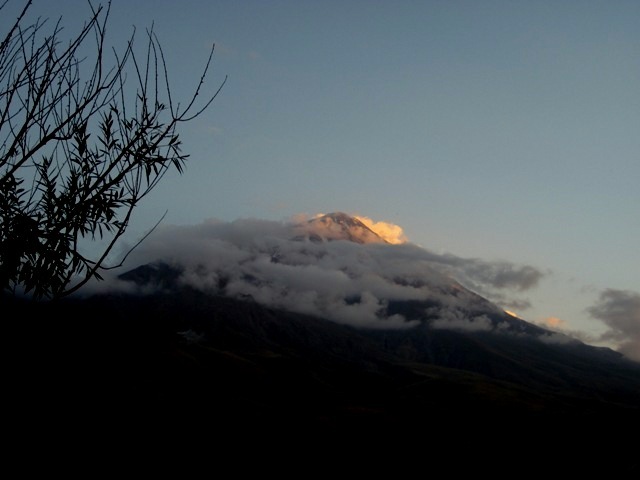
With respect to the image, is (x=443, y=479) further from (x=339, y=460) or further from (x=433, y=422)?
(x=433, y=422)

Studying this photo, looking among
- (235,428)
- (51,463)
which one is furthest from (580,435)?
(51,463)

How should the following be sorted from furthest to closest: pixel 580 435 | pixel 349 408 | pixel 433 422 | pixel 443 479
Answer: pixel 349 408, pixel 433 422, pixel 580 435, pixel 443 479

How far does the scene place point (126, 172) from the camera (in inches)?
357

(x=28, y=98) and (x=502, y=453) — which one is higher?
(x=28, y=98)

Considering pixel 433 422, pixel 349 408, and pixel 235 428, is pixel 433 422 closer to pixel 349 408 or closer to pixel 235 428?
pixel 349 408

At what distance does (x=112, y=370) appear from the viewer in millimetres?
156250

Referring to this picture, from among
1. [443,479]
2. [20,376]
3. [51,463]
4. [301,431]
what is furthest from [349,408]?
[20,376]

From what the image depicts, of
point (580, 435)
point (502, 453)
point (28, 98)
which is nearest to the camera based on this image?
point (28, 98)

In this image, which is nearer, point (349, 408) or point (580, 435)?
point (580, 435)

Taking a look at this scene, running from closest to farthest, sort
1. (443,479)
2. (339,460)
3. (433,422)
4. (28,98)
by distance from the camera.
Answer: (28,98) → (443,479) → (339,460) → (433,422)

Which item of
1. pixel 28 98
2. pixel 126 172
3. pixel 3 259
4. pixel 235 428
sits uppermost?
pixel 28 98

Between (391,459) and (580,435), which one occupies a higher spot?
(580,435)

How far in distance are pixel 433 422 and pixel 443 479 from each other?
201ft

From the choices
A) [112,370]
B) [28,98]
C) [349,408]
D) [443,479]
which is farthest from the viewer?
[349,408]
